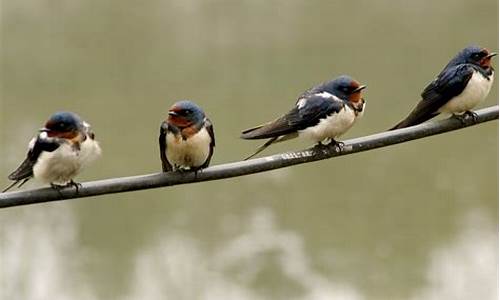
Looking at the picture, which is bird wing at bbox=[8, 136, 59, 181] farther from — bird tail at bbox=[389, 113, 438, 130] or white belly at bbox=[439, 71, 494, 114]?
white belly at bbox=[439, 71, 494, 114]

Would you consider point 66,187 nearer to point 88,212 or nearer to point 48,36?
point 88,212

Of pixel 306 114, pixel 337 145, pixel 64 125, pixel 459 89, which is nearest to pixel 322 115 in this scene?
pixel 306 114

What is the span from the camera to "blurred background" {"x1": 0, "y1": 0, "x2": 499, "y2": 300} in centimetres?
482

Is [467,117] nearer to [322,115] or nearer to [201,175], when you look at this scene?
[322,115]

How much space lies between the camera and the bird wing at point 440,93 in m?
2.53

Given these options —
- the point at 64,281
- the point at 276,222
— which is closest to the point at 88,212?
the point at 64,281

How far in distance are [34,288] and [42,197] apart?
3080 millimetres

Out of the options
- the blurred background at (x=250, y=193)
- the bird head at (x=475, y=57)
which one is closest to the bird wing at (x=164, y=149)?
the bird head at (x=475, y=57)

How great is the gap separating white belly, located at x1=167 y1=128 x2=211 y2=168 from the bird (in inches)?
20.6

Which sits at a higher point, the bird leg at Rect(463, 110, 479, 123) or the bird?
the bird

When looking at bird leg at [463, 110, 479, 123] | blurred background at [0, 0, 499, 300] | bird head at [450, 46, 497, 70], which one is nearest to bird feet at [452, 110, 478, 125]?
bird leg at [463, 110, 479, 123]

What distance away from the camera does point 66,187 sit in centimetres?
204

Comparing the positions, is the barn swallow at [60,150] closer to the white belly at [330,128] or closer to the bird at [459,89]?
the white belly at [330,128]

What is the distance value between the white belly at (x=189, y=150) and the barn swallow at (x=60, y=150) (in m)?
0.17
